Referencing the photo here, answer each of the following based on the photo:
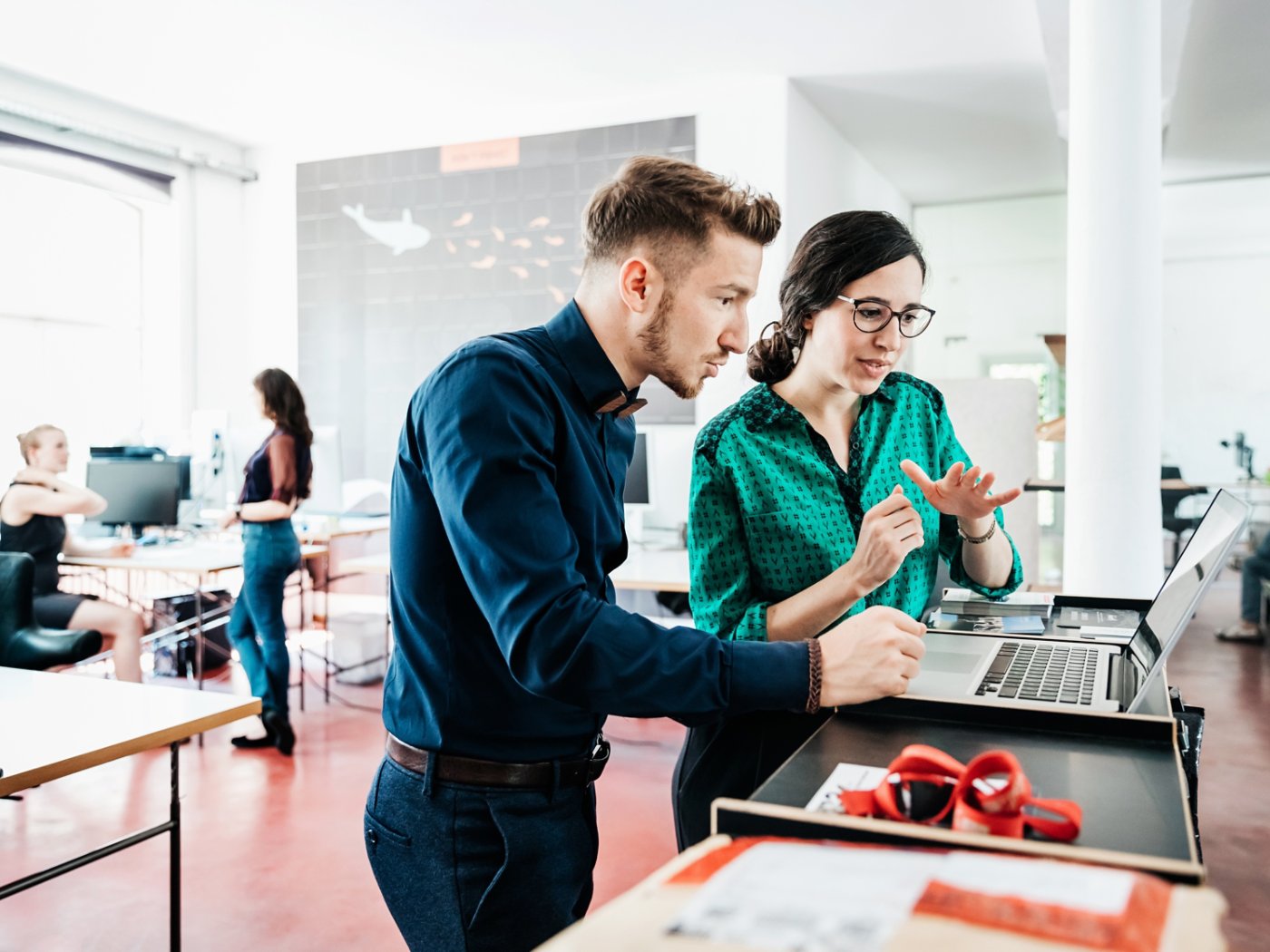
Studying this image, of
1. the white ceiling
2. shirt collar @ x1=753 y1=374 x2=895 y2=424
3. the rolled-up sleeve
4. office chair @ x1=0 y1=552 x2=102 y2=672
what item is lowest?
office chair @ x1=0 y1=552 x2=102 y2=672

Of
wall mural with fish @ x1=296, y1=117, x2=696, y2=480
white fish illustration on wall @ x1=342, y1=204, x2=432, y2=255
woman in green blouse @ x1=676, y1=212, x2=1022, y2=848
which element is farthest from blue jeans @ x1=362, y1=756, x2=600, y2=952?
white fish illustration on wall @ x1=342, y1=204, x2=432, y2=255

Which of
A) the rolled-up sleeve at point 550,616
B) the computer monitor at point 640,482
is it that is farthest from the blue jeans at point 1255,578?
the rolled-up sleeve at point 550,616

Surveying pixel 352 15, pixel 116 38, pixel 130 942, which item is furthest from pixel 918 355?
pixel 130 942

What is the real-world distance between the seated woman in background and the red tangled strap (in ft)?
14.4

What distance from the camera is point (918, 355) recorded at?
9.72 meters

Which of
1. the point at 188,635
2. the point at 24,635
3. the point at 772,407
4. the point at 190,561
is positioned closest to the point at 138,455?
the point at 188,635

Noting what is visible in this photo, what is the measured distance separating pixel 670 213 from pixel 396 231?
671 cm

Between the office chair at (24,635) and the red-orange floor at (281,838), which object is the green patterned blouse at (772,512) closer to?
the red-orange floor at (281,838)

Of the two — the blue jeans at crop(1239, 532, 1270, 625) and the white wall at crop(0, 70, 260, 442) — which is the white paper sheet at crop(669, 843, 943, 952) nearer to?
the blue jeans at crop(1239, 532, 1270, 625)

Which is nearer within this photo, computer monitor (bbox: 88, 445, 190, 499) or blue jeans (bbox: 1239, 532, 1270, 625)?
computer monitor (bbox: 88, 445, 190, 499)

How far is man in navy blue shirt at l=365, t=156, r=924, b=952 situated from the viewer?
981 mm

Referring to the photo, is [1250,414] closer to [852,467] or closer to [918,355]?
[918,355]

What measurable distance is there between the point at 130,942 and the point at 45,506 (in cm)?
245

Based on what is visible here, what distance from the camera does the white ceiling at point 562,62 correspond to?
214 inches
